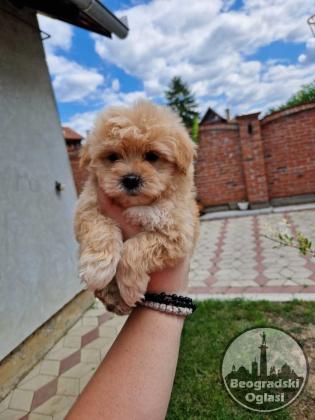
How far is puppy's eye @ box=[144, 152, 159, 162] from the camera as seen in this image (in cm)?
181

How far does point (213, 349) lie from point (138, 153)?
284 cm

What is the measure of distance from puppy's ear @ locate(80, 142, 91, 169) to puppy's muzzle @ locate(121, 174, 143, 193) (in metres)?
0.40

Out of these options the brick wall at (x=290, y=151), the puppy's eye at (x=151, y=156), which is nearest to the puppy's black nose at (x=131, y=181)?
the puppy's eye at (x=151, y=156)

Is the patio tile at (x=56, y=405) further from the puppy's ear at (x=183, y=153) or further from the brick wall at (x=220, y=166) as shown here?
the brick wall at (x=220, y=166)

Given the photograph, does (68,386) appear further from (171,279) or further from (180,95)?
(180,95)

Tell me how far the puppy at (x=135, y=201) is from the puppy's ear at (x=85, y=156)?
0.02 metres

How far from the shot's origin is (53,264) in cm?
449

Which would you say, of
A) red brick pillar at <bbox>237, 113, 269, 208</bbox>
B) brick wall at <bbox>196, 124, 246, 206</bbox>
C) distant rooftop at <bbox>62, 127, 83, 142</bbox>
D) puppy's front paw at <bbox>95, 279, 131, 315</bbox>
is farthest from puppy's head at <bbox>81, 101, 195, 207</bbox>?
distant rooftop at <bbox>62, 127, 83, 142</bbox>

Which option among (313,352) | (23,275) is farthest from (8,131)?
(313,352)

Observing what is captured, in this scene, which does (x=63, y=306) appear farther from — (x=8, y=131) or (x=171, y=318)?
(x=171, y=318)

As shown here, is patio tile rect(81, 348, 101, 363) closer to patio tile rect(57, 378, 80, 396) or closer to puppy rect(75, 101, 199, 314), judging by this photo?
patio tile rect(57, 378, 80, 396)

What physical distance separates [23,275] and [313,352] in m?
3.63

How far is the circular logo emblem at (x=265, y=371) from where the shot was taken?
107 inches

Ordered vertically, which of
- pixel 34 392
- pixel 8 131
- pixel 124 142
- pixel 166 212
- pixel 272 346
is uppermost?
pixel 8 131
